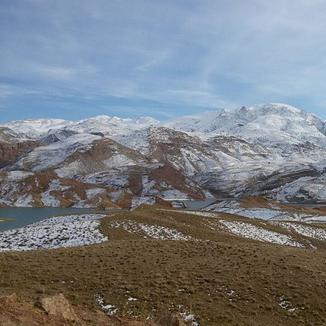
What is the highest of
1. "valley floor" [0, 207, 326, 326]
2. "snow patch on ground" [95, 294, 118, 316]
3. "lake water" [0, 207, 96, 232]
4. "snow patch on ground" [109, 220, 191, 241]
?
"snow patch on ground" [109, 220, 191, 241]

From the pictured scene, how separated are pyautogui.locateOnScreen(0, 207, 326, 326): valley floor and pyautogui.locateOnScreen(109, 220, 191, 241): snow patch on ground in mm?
10766

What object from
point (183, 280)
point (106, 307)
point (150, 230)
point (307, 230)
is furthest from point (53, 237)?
point (307, 230)

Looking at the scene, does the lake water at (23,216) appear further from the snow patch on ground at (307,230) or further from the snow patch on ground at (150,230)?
the snow patch on ground at (307,230)

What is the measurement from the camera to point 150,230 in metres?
51.5

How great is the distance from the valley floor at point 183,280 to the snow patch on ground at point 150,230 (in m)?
10.8

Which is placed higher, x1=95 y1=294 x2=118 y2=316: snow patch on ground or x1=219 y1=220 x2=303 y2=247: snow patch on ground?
x1=219 y1=220 x2=303 y2=247: snow patch on ground

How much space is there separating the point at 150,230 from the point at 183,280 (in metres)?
23.7

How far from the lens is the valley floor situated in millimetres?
24391

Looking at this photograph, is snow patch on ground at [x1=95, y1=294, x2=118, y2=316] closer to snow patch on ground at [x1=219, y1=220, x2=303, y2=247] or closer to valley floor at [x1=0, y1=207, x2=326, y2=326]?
valley floor at [x1=0, y1=207, x2=326, y2=326]

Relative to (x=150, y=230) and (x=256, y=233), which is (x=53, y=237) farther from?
(x=256, y=233)

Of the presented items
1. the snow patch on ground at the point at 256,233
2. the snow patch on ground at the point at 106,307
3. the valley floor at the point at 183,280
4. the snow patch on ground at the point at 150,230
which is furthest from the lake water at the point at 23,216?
the snow patch on ground at the point at 106,307

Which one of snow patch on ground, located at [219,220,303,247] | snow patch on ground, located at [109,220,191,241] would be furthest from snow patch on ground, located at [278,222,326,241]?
snow patch on ground, located at [109,220,191,241]

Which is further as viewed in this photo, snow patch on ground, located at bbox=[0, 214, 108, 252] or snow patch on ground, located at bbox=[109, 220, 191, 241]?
snow patch on ground, located at bbox=[109, 220, 191, 241]

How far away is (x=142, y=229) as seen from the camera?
51.8 m
